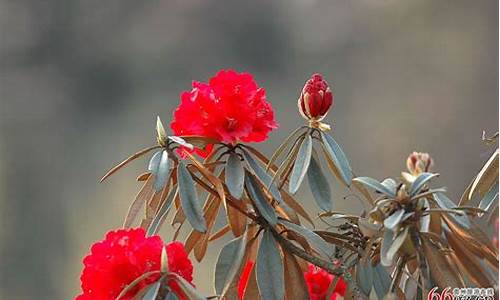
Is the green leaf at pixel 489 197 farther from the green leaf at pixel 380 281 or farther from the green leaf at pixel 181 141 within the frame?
the green leaf at pixel 181 141

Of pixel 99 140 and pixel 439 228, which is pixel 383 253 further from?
pixel 99 140

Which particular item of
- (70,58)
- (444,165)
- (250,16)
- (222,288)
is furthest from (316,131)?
(70,58)

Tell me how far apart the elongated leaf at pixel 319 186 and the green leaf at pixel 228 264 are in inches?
2.9

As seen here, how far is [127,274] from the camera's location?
58cm

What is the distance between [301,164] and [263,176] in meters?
0.03

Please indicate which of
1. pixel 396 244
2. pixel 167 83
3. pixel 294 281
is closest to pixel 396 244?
pixel 396 244

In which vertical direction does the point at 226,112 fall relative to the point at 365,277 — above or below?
above

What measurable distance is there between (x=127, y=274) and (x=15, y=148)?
8.40 ft

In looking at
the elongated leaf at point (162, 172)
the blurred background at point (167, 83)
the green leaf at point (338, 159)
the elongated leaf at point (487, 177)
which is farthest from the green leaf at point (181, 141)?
the blurred background at point (167, 83)

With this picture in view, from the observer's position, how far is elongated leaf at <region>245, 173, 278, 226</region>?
0.59 m

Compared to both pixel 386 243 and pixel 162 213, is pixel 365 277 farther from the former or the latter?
pixel 162 213

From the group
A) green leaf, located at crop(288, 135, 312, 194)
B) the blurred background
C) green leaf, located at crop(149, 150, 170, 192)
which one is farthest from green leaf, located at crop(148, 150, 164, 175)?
the blurred background

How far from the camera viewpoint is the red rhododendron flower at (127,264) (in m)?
0.57

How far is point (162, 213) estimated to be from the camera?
2.00 feet
